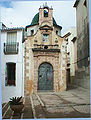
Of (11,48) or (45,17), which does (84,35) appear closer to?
(45,17)

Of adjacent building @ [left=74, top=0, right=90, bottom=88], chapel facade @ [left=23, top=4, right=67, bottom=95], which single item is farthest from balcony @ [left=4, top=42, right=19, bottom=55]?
adjacent building @ [left=74, top=0, right=90, bottom=88]

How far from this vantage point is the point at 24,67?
10.6 meters

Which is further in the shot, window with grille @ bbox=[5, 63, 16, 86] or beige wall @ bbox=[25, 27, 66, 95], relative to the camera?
beige wall @ bbox=[25, 27, 66, 95]

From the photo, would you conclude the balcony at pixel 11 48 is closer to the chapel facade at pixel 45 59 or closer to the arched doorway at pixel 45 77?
the chapel facade at pixel 45 59

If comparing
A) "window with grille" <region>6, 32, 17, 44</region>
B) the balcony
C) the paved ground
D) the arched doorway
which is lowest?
the paved ground

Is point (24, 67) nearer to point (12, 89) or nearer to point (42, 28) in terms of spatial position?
point (12, 89)

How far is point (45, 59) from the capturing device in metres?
11.1

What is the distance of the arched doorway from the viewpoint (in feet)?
35.4

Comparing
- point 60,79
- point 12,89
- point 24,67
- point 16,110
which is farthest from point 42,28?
point 16,110

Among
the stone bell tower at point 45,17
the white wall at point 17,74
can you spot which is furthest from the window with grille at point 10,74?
the stone bell tower at point 45,17

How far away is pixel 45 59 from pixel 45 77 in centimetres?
121

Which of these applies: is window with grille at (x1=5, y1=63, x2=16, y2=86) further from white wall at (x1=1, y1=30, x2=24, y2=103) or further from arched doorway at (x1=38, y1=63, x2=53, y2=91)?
arched doorway at (x1=38, y1=63, x2=53, y2=91)

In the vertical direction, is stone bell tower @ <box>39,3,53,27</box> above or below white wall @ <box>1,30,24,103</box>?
above

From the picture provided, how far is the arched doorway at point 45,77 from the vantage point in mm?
10805
